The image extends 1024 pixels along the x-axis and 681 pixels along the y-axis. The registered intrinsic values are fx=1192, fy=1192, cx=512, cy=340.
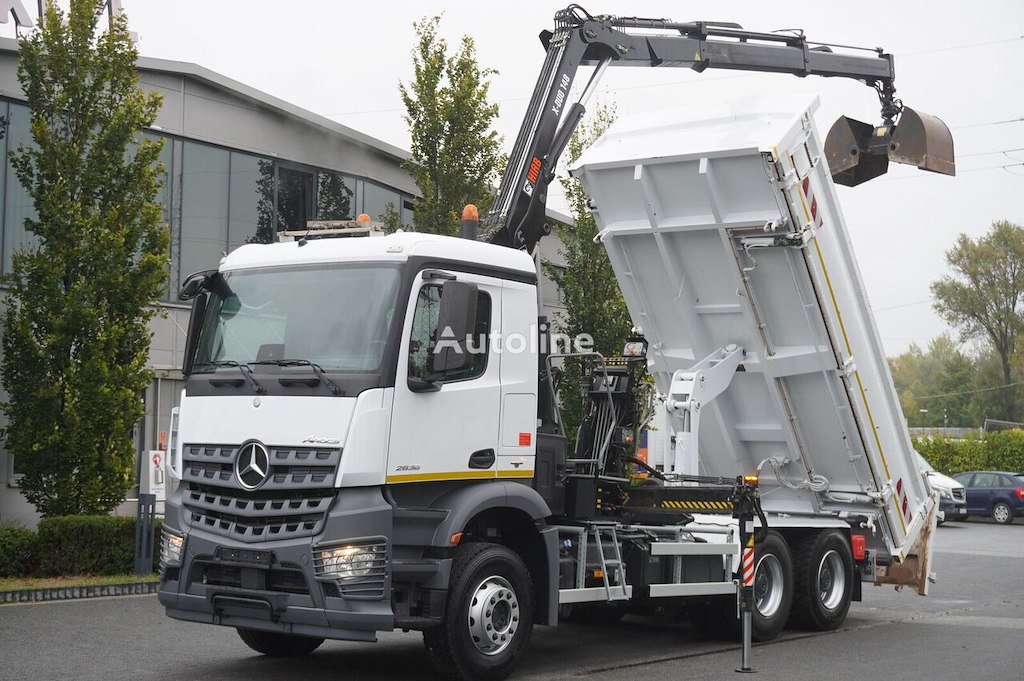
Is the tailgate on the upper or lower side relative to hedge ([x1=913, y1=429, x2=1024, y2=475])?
upper

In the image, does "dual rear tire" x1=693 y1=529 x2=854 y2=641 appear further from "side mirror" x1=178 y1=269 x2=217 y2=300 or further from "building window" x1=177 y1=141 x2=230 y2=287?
"building window" x1=177 y1=141 x2=230 y2=287

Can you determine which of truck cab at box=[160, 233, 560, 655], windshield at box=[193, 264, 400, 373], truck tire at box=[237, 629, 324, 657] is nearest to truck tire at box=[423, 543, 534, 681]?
truck cab at box=[160, 233, 560, 655]

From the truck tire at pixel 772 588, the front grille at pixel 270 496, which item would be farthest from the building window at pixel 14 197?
the truck tire at pixel 772 588

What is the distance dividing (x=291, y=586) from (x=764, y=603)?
A: 16.7ft

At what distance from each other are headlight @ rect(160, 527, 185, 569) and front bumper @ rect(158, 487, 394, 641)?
15cm

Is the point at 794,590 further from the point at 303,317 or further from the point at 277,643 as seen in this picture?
the point at 303,317

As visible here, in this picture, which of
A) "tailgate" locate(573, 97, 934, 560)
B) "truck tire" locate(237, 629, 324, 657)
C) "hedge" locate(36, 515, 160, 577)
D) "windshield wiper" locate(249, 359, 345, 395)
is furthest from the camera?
"hedge" locate(36, 515, 160, 577)

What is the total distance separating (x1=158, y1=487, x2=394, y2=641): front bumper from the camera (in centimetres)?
771

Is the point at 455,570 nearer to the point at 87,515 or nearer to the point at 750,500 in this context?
the point at 750,500

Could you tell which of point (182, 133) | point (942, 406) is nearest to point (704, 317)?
point (182, 133)

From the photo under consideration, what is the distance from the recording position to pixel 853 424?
1118 centimetres

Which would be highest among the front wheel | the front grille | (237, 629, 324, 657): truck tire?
the front grille

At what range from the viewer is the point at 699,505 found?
10.6m

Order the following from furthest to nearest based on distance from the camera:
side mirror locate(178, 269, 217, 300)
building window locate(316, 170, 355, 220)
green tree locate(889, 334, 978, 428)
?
green tree locate(889, 334, 978, 428), building window locate(316, 170, 355, 220), side mirror locate(178, 269, 217, 300)
